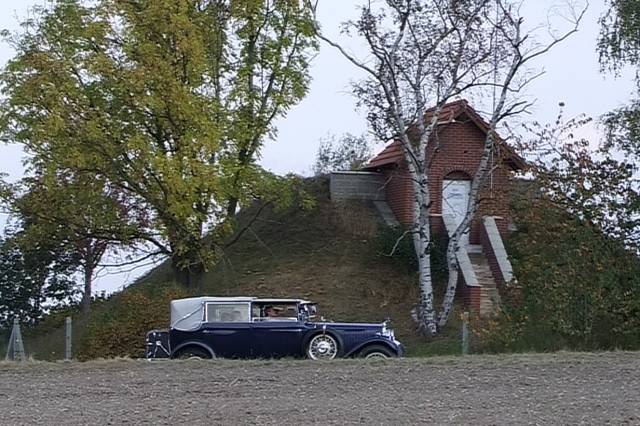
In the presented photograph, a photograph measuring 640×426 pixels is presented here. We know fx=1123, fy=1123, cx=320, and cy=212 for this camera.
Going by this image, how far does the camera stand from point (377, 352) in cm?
2300

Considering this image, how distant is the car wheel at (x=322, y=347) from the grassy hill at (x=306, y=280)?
186 inches

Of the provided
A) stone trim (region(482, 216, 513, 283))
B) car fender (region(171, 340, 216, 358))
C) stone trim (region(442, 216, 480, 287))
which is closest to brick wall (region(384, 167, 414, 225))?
stone trim (region(442, 216, 480, 287))

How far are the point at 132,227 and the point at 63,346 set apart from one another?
381 centimetres

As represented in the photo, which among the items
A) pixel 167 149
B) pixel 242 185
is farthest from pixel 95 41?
pixel 242 185

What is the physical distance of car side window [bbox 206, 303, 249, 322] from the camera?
23.8m

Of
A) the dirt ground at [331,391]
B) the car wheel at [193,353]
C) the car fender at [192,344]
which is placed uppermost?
the car fender at [192,344]

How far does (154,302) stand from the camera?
28.7m

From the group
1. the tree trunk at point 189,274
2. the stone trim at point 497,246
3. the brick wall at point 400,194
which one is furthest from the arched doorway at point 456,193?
the tree trunk at point 189,274

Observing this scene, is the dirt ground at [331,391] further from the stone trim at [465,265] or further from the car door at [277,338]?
the stone trim at [465,265]

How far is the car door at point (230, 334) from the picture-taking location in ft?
76.5

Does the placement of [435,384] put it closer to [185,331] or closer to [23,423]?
[23,423]

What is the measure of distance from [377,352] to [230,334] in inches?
122

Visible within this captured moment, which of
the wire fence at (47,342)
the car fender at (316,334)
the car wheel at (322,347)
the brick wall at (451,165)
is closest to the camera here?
the car wheel at (322,347)

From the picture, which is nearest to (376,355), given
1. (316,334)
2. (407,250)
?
(316,334)
